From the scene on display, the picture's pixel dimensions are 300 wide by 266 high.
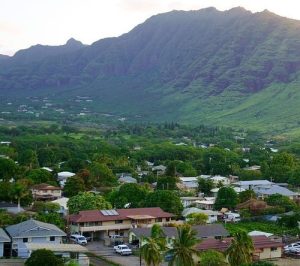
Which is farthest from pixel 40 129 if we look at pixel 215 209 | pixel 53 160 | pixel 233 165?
pixel 215 209

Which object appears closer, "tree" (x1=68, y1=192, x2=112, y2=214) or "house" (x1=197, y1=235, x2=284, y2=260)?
"house" (x1=197, y1=235, x2=284, y2=260)

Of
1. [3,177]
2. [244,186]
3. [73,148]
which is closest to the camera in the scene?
[3,177]

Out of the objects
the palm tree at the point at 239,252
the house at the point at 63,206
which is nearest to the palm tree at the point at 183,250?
the palm tree at the point at 239,252

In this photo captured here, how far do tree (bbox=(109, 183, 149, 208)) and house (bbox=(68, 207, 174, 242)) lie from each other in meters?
6.16

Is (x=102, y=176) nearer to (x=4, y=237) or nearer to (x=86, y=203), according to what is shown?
(x=86, y=203)

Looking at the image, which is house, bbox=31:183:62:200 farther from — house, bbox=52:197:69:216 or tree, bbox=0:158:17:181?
house, bbox=52:197:69:216

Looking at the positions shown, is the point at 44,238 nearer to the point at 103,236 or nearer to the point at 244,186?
the point at 103,236

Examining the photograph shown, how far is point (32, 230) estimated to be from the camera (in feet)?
154

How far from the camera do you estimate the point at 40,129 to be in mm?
181000

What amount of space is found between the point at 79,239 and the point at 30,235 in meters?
5.79

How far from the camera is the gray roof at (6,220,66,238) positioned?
153 feet

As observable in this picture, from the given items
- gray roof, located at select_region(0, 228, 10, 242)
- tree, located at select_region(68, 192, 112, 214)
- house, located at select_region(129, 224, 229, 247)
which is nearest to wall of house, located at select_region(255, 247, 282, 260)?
house, located at select_region(129, 224, 229, 247)

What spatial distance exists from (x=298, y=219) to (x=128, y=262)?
21527 mm

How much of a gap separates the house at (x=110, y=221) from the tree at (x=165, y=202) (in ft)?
12.3
